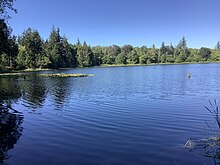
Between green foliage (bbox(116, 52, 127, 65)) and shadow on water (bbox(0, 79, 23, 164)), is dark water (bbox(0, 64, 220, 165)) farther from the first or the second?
green foliage (bbox(116, 52, 127, 65))

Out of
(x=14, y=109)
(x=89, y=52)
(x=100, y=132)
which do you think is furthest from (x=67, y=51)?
(x=100, y=132)

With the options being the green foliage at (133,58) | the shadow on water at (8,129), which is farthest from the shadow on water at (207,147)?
the green foliage at (133,58)

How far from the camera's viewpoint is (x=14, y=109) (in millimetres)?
21234

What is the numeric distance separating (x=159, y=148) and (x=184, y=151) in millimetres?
1132

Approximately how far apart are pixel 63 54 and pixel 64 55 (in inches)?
62.4

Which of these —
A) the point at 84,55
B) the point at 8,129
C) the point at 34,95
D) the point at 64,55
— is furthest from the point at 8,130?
the point at 84,55

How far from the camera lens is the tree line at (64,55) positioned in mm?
107562

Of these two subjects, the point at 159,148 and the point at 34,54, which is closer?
the point at 159,148

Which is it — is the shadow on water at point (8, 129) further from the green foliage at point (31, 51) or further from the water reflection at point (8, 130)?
the green foliage at point (31, 51)

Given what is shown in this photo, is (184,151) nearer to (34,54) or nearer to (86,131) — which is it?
(86,131)

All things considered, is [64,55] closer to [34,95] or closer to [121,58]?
[121,58]

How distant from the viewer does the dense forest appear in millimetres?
102250

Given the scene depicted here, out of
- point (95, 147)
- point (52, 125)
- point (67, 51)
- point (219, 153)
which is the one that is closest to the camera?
point (219, 153)

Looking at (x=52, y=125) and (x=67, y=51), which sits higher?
(x=67, y=51)
